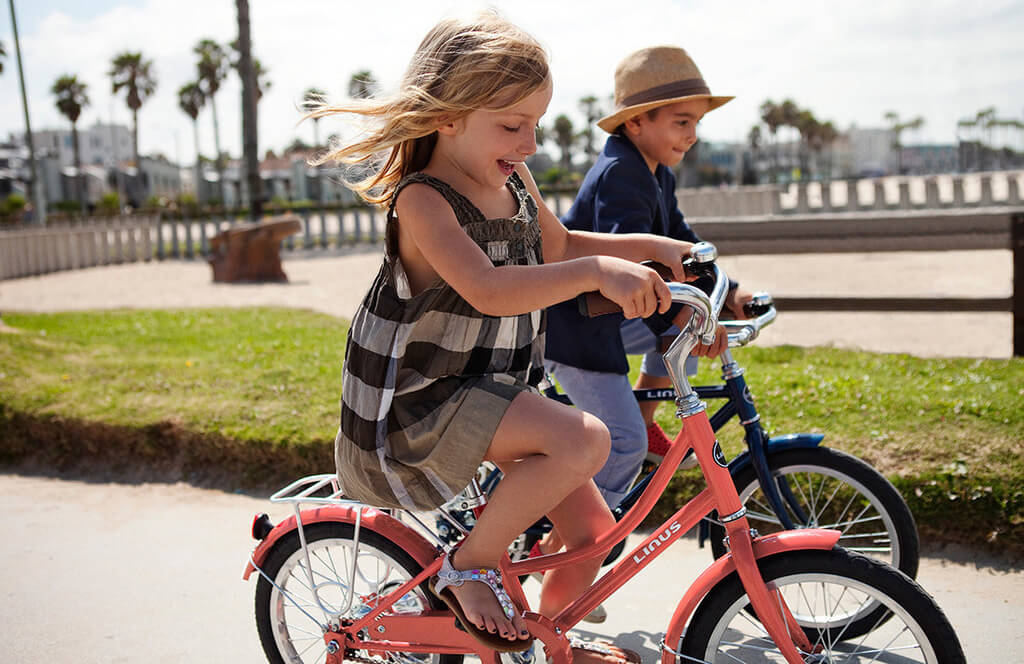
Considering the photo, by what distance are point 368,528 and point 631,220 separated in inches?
44.8

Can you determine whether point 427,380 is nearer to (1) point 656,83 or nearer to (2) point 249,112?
(1) point 656,83

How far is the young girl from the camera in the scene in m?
Answer: 1.95

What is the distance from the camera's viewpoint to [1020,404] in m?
4.07

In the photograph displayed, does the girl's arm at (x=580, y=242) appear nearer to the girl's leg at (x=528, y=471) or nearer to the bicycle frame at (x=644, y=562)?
the bicycle frame at (x=644, y=562)

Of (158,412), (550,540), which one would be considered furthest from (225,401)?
(550,540)

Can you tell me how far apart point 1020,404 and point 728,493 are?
267 cm

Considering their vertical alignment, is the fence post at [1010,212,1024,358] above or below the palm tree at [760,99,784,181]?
below

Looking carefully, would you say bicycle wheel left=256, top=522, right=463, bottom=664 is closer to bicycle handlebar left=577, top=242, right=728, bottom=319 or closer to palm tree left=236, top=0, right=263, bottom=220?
bicycle handlebar left=577, top=242, right=728, bottom=319

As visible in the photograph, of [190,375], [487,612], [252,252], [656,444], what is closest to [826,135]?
[252,252]

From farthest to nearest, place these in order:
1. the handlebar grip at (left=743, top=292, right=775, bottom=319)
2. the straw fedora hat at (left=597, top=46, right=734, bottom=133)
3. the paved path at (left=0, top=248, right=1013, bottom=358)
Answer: the paved path at (left=0, top=248, right=1013, bottom=358), the straw fedora hat at (left=597, top=46, right=734, bottom=133), the handlebar grip at (left=743, top=292, right=775, bottom=319)

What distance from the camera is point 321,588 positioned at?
2426 millimetres

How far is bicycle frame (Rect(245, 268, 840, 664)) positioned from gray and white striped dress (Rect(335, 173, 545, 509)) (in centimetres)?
25

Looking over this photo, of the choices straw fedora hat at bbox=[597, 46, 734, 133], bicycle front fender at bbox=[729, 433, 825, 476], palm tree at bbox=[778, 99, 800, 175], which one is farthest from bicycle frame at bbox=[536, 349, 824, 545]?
palm tree at bbox=[778, 99, 800, 175]

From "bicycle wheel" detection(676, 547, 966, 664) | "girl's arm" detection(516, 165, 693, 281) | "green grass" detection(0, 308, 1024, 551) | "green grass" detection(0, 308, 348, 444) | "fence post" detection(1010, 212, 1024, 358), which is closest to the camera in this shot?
"bicycle wheel" detection(676, 547, 966, 664)
